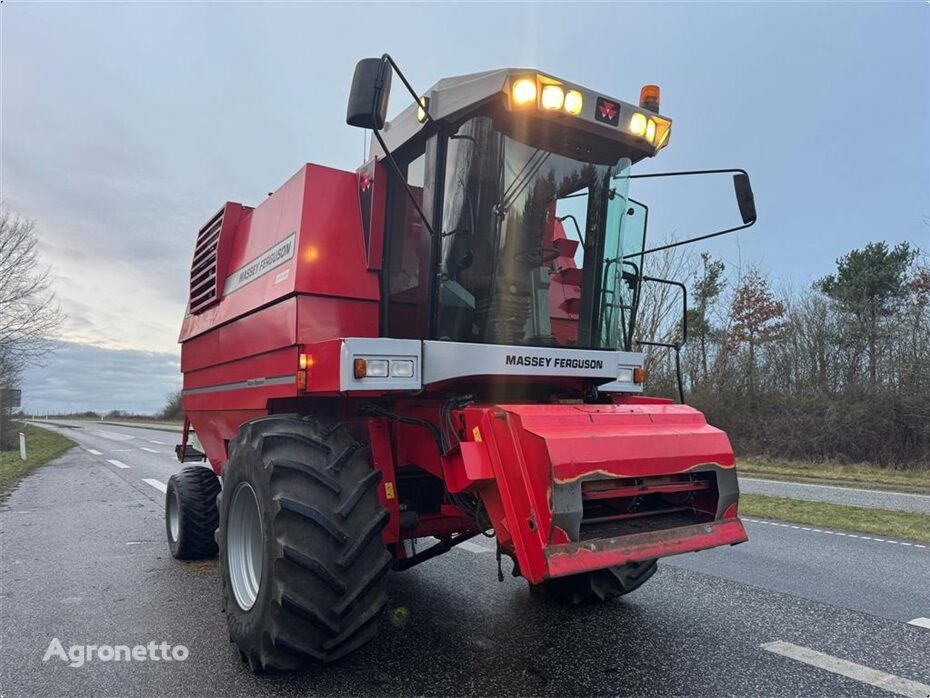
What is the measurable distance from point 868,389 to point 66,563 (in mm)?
21408

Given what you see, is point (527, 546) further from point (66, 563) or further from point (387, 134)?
point (66, 563)

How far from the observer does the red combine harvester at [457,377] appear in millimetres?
3047

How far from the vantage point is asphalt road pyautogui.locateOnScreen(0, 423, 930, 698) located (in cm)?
331

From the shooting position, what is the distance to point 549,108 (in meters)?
3.42

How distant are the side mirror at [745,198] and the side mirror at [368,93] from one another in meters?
2.31

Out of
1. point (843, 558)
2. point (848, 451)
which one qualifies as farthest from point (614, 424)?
point (848, 451)

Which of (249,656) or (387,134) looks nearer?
(249,656)

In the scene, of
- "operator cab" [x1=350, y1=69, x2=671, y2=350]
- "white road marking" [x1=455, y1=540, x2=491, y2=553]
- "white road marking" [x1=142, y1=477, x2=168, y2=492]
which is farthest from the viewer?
"white road marking" [x1=142, y1=477, x2=168, y2=492]

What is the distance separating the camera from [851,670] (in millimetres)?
3420

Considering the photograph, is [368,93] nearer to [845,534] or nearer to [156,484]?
[845,534]

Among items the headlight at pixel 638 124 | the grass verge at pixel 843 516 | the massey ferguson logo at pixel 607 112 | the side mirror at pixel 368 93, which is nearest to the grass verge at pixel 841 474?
the grass verge at pixel 843 516

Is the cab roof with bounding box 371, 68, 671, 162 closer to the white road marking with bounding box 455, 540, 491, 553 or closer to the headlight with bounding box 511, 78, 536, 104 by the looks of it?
the headlight with bounding box 511, 78, 536, 104

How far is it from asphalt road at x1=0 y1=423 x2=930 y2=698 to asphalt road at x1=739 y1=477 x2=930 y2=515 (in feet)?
13.5

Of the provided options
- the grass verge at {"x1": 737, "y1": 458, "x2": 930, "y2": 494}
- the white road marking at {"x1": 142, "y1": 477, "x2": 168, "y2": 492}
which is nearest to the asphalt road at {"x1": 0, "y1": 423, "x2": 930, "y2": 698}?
the white road marking at {"x1": 142, "y1": 477, "x2": 168, "y2": 492}
